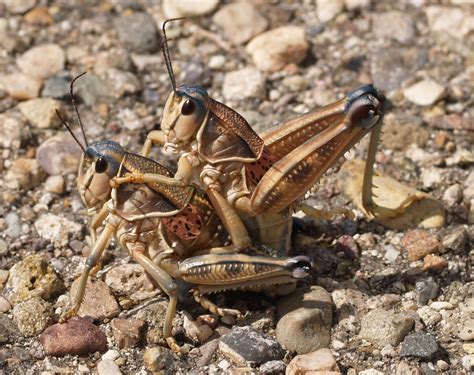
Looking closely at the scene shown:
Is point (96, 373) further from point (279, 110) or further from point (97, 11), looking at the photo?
point (97, 11)

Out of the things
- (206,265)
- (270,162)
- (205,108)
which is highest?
(205,108)

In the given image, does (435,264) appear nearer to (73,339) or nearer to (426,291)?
(426,291)

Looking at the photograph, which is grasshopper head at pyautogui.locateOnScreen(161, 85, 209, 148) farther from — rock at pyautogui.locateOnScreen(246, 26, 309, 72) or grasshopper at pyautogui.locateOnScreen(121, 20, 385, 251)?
rock at pyautogui.locateOnScreen(246, 26, 309, 72)

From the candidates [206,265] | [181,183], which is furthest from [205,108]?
[206,265]

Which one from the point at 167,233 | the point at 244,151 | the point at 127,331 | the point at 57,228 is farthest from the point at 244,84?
the point at 127,331

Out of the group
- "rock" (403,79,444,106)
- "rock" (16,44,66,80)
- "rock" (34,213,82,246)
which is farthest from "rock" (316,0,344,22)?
"rock" (34,213,82,246)

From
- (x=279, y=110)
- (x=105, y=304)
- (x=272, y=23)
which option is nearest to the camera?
(x=105, y=304)

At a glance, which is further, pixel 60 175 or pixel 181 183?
pixel 60 175
